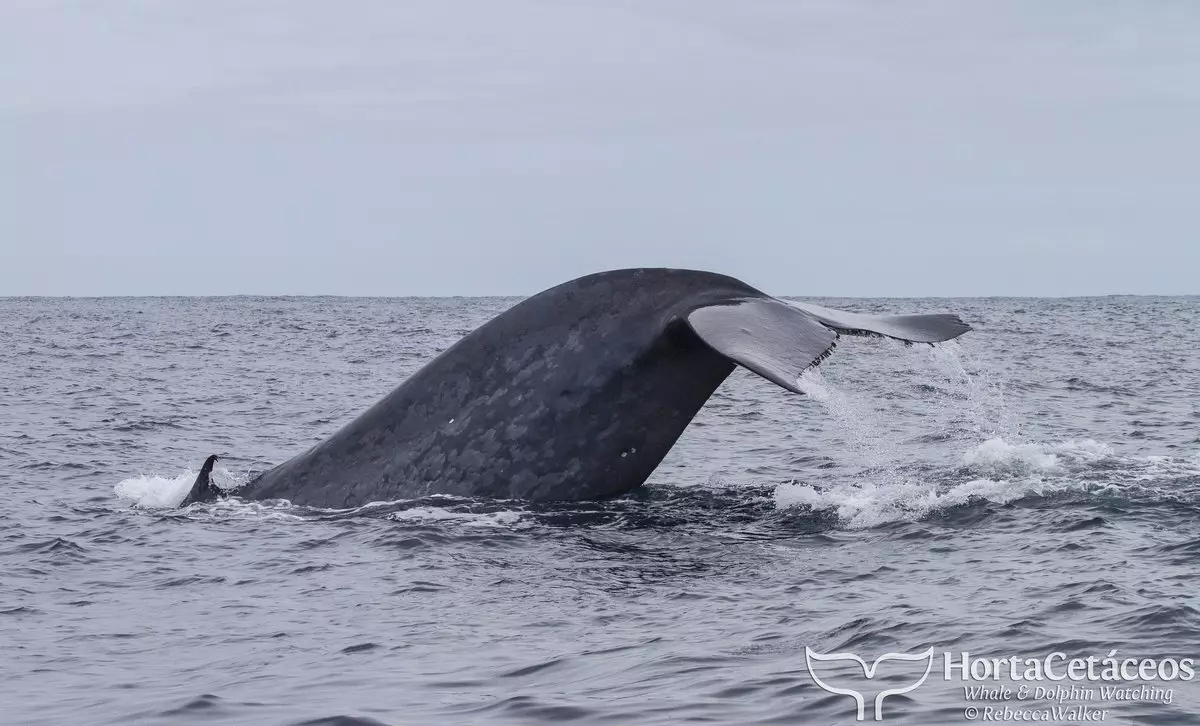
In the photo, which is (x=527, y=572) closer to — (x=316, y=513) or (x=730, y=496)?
(x=316, y=513)

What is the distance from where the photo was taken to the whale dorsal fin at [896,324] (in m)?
7.55

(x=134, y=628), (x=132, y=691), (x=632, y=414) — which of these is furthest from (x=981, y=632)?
(x=134, y=628)

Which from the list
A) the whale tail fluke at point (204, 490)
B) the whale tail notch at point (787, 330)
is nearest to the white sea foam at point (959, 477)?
the whale tail notch at point (787, 330)

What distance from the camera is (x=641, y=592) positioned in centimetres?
720

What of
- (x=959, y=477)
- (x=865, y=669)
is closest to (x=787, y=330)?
(x=865, y=669)

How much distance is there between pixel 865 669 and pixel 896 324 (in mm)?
2748

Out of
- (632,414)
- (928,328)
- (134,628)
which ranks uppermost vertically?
(928,328)

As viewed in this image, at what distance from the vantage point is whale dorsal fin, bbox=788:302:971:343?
7551 mm

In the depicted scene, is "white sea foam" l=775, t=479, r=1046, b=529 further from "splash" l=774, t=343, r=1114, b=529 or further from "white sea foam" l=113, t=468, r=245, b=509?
"white sea foam" l=113, t=468, r=245, b=509

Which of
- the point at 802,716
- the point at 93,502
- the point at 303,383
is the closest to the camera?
the point at 802,716

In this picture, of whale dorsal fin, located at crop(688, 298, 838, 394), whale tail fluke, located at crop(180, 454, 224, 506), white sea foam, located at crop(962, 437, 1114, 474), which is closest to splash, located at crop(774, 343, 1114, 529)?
white sea foam, located at crop(962, 437, 1114, 474)

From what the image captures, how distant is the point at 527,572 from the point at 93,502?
18.1 ft

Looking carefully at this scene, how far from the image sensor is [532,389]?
327 inches

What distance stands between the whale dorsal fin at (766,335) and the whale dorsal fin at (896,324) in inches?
10.0
